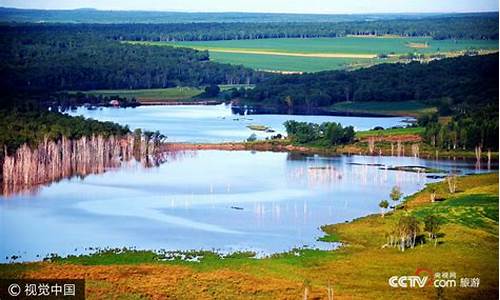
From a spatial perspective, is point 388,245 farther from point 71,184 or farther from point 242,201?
point 71,184

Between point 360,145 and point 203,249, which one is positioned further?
point 360,145

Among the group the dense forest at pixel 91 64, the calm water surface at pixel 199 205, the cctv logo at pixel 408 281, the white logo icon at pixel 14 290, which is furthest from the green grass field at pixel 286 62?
the white logo icon at pixel 14 290

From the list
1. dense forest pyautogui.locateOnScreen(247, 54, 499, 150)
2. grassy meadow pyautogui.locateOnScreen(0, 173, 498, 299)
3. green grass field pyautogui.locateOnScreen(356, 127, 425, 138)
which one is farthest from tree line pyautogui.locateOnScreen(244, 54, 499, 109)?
grassy meadow pyautogui.locateOnScreen(0, 173, 498, 299)

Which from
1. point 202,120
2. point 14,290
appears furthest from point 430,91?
point 14,290

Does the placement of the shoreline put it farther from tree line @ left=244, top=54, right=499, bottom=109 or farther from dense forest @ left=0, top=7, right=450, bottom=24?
dense forest @ left=0, top=7, right=450, bottom=24

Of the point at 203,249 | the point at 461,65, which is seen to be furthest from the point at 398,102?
the point at 203,249

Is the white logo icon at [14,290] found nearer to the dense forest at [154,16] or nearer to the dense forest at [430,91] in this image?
the dense forest at [154,16]
